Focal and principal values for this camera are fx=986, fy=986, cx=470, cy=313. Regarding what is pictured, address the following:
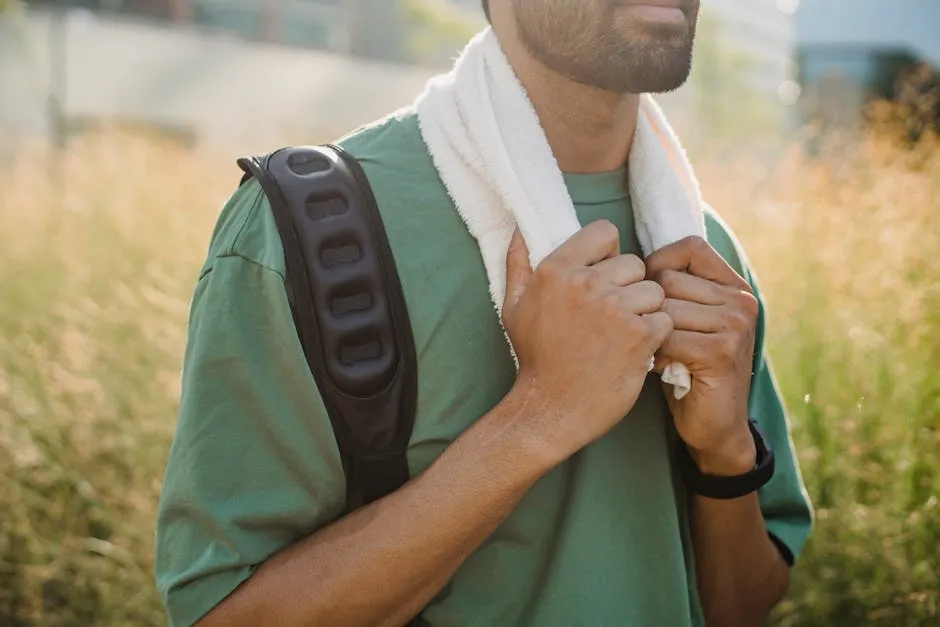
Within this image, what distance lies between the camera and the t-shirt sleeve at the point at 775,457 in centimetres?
170

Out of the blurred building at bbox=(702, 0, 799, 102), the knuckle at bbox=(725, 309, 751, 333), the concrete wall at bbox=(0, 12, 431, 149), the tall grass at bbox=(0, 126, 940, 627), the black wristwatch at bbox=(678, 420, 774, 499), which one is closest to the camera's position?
the knuckle at bbox=(725, 309, 751, 333)

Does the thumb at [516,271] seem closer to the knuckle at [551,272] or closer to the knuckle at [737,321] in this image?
the knuckle at [551,272]

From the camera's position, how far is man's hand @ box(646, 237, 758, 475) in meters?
1.32

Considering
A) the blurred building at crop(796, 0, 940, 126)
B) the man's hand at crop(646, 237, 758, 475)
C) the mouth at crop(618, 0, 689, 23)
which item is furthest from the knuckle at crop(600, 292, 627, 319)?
the blurred building at crop(796, 0, 940, 126)

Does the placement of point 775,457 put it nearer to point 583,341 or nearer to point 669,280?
point 669,280

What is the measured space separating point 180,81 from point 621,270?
22.7 meters

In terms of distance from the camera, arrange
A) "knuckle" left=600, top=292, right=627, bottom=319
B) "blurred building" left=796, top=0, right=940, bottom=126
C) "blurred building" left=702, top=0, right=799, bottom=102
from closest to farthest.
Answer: "knuckle" left=600, top=292, right=627, bottom=319 < "blurred building" left=796, top=0, right=940, bottom=126 < "blurred building" left=702, top=0, right=799, bottom=102

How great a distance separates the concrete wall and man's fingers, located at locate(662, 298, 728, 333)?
16.7m

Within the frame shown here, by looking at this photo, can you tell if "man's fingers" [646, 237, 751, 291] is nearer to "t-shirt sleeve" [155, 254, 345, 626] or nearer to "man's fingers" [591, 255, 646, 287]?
"man's fingers" [591, 255, 646, 287]

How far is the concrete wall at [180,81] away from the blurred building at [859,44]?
836 centimetres

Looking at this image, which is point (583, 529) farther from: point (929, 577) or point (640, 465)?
point (929, 577)

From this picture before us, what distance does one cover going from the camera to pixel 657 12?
1439mm

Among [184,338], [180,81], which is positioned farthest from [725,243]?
[180,81]

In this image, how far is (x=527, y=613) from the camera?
1.38 metres
